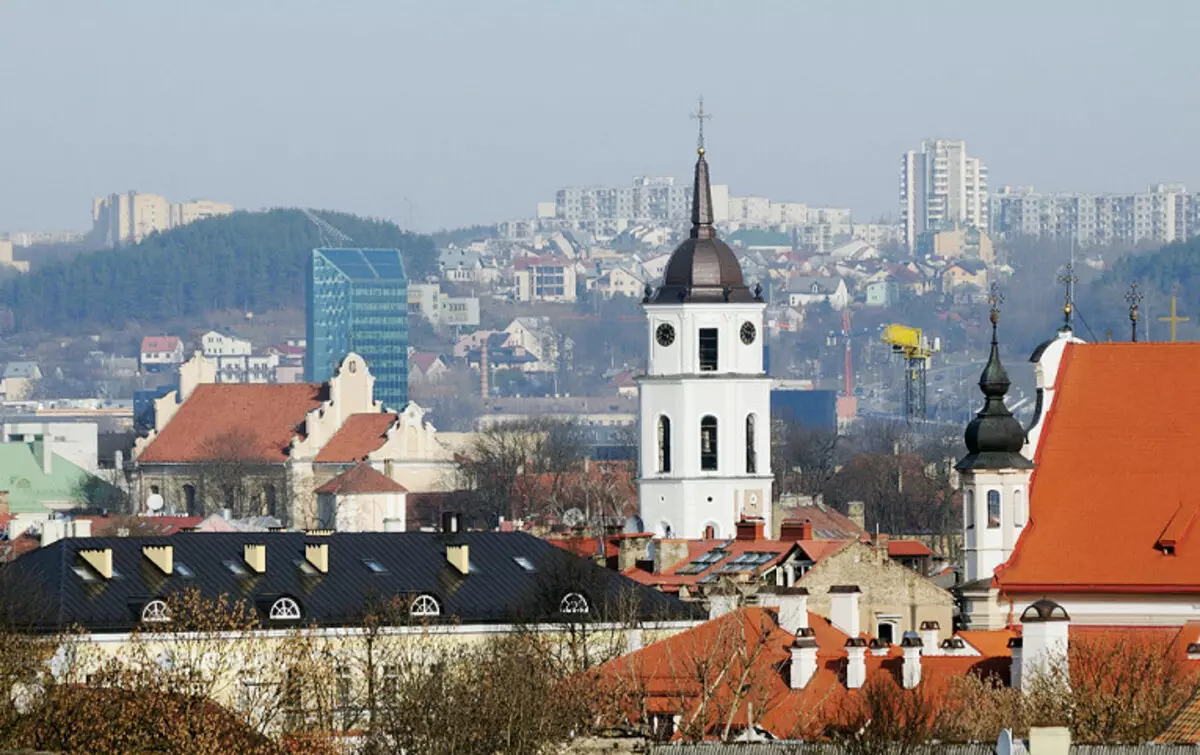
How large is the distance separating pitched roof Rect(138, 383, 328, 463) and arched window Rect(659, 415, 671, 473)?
47412 mm

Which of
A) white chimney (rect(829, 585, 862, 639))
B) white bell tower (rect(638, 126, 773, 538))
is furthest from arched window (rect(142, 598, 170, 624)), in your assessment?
white bell tower (rect(638, 126, 773, 538))

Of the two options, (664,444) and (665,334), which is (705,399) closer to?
(664,444)

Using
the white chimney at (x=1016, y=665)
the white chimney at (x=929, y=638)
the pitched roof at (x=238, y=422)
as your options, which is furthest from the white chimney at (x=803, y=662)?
the pitched roof at (x=238, y=422)

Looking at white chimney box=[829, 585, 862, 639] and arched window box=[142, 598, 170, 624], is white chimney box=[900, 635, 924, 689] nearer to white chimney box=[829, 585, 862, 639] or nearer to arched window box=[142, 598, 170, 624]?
white chimney box=[829, 585, 862, 639]

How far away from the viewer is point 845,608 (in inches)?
2269

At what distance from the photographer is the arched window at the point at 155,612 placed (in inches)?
2148

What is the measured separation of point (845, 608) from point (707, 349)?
113ft

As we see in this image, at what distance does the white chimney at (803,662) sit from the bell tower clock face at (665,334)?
42.8m

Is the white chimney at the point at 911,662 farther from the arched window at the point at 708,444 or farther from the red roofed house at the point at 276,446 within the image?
the red roofed house at the point at 276,446

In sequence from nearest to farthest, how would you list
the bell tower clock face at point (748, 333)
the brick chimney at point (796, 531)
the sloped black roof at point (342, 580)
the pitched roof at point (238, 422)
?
the sloped black roof at point (342, 580) → the brick chimney at point (796, 531) → the bell tower clock face at point (748, 333) → the pitched roof at point (238, 422)

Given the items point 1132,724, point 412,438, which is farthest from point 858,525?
→ point 1132,724

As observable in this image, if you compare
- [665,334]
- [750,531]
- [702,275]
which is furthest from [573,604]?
[702,275]

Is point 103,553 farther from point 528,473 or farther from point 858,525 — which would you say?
point 528,473

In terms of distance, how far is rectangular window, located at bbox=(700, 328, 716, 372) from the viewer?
9156 cm
